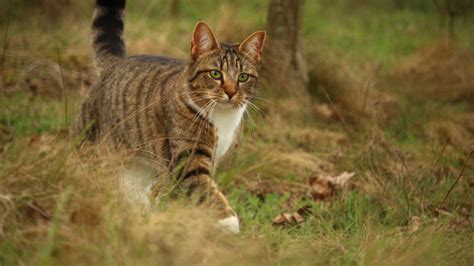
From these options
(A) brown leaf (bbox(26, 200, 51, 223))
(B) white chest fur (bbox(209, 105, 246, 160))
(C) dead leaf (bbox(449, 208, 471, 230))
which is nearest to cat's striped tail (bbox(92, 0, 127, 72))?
(B) white chest fur (bbox(209, 105, 246, 160))

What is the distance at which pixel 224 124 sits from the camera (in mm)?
4219

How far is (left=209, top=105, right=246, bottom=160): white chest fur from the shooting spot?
4.20m

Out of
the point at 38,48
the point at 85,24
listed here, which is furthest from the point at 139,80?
the point at 85,24

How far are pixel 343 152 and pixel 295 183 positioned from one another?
763 millimetres

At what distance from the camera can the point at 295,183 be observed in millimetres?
5449

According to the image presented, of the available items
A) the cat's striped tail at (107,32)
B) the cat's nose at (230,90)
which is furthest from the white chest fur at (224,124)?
the cat's striped tail at (107,32)

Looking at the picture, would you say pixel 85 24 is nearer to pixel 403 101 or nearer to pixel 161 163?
pixel 403 101

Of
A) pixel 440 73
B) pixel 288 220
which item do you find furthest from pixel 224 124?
pixel 440 73

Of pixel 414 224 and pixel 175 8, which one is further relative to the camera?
pixel 175 8

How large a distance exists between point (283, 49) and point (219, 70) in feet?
10.2

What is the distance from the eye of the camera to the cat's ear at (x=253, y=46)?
4398 mm

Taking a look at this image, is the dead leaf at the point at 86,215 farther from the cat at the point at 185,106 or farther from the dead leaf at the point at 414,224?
the dead leaf at the point at 414,224

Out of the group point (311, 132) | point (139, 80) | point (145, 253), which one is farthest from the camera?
point (311, 132)

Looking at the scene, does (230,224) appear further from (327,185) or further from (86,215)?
(327,185)
